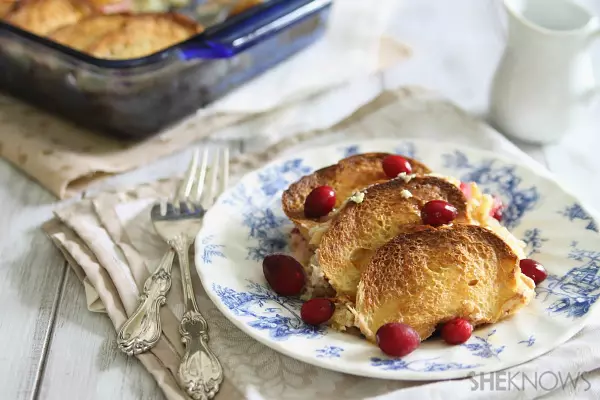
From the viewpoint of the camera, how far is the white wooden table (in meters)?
1.58

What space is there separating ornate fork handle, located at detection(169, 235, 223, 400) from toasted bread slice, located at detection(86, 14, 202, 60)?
0.91m

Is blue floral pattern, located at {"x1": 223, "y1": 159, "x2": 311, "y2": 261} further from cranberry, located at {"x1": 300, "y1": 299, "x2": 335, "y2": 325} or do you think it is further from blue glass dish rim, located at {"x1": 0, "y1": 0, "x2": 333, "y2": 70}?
blue glass dish rim, located at {"x1": 0, "y1": 0, "x2": 333, "y2": 70}

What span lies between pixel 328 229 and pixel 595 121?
4.46 ft

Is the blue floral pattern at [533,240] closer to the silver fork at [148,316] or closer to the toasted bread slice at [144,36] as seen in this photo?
the silver fork at [148,316]

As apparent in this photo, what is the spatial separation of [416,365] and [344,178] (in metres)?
0.59

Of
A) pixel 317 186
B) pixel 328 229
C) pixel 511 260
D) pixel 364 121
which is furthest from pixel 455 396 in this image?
pixel 364 121

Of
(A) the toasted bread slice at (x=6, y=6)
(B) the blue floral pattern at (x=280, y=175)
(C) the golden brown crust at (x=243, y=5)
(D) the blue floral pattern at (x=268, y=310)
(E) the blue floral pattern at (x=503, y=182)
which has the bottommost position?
(D) the blue floral pattern at (x=268, y=310)

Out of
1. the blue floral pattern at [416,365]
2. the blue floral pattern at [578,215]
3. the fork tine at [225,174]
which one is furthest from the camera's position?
the fork tine at [225,174]

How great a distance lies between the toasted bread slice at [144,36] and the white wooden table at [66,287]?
1.15ft

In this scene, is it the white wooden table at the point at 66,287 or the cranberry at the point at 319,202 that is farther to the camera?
the cranberry at the point at 319,202

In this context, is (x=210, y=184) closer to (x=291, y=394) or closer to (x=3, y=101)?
(x=291, y=394)

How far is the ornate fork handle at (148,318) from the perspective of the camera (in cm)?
160

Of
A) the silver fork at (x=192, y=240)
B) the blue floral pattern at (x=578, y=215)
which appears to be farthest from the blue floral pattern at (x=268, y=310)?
the blue floral pattern at (x=578, y=215)

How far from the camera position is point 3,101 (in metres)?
2.56
